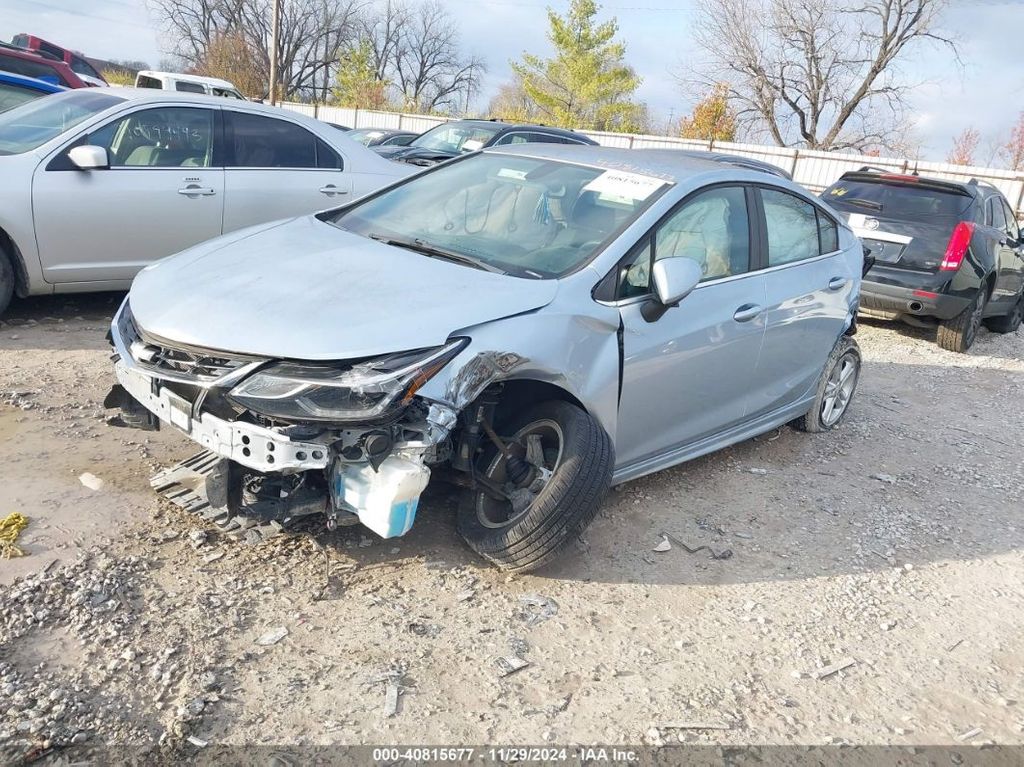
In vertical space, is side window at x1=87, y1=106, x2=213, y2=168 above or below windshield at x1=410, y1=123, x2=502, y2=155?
below

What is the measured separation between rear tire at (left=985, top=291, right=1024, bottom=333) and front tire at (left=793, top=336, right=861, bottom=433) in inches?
229

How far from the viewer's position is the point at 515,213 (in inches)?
161

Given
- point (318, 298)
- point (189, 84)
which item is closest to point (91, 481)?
point (318, 298)

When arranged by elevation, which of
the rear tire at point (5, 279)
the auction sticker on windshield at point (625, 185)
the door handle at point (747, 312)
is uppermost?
the auction sticker on windshield at point (625, 185)

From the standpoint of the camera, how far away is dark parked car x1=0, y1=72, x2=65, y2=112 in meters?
8.03

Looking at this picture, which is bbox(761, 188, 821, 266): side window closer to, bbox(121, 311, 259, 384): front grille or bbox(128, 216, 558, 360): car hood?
bbox(128, 216, 558, 360): car hood

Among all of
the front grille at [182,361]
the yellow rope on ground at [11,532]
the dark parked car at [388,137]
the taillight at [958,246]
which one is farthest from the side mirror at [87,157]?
the dark parked car at [388,137]

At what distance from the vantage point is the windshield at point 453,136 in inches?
485

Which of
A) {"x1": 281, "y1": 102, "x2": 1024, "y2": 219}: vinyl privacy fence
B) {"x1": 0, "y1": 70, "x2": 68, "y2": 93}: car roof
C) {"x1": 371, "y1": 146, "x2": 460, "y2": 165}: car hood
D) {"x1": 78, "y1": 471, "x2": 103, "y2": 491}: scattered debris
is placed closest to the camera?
{"x1": 78, "y1": 471, "x2": 103, "y2": 491}: scattered debris

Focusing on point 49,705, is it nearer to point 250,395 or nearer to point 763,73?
point 250,395

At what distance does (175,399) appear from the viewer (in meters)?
3.12

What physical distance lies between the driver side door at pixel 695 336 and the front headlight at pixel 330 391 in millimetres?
1179

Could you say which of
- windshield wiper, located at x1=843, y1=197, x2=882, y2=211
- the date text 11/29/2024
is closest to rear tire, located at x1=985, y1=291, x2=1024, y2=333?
windshield wiper, located at x1=843, y1=197, x2=882, y2=211

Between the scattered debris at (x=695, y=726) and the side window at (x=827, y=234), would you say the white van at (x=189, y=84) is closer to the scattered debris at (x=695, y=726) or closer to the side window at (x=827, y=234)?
the side window at (x=827, y=234)
